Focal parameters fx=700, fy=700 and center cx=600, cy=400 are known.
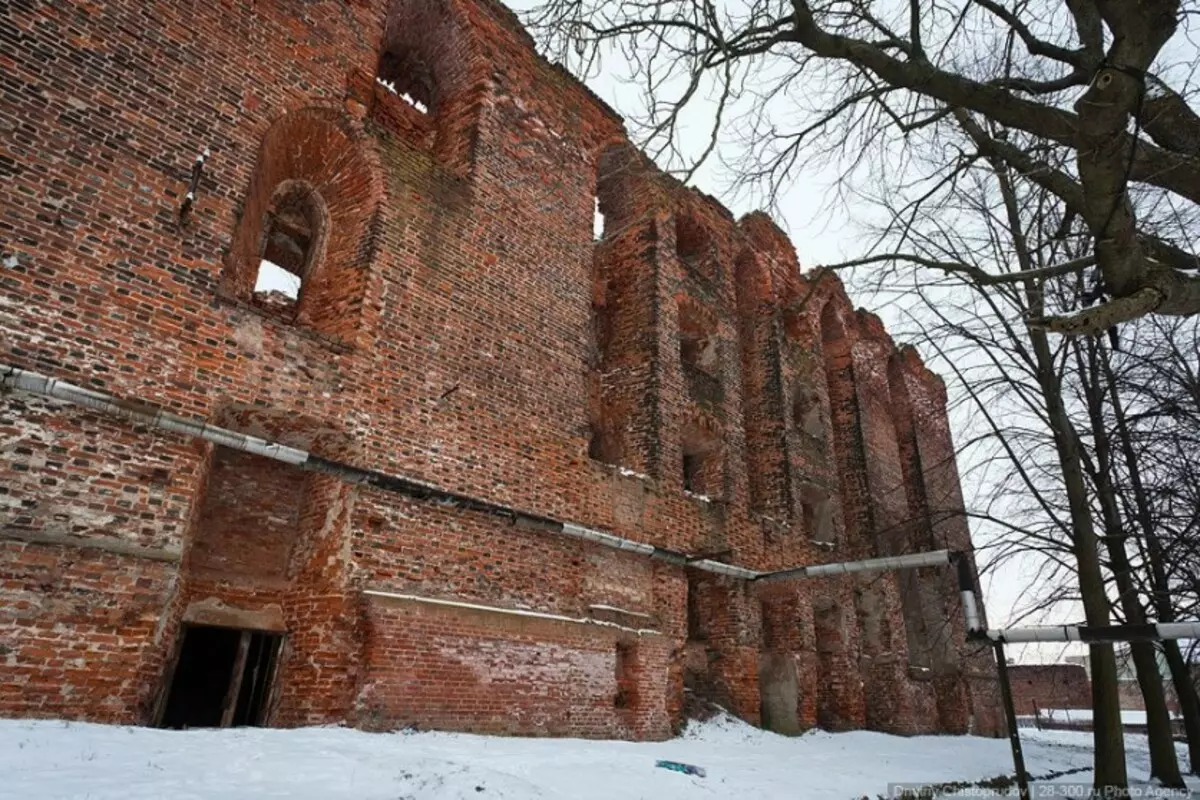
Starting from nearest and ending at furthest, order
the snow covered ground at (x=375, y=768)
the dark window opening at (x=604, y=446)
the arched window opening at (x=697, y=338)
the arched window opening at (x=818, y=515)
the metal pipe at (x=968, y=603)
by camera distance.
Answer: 1. the snow covered ground at (x=375, y=768)
2. the metal pipe at (x=968, y=603)
3. the dark window opening at (x=604, y=446)
4. the arched window opening at (x=697, y=338)
5. the arched window opening at (x=818, y=515)

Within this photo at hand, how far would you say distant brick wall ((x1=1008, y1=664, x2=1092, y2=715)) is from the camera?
34.9m

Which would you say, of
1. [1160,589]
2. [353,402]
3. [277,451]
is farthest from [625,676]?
[1160,589]

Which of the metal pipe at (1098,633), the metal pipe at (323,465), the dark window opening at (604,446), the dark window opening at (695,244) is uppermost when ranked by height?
the dark window opening at (695,244)

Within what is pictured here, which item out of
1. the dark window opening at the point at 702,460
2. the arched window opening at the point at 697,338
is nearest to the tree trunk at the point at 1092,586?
the dark window opening at the point at 702,460

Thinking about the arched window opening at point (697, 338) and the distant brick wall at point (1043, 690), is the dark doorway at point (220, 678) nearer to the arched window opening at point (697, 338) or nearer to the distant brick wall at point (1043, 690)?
the arched window opening at point (697, 338)

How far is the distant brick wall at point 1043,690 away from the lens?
34.9 meters

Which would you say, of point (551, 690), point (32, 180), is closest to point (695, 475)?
point (551, 690)

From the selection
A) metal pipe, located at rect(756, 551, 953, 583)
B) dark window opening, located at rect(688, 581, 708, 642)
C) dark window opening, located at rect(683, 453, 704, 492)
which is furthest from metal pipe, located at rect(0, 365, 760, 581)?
dark window opening, located at rect(683, 453, 704, 492)

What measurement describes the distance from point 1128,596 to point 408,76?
46.6 feet

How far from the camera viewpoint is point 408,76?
12156mm

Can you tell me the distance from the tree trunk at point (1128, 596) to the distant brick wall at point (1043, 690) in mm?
28774

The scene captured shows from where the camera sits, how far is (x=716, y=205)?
1609 centimetres

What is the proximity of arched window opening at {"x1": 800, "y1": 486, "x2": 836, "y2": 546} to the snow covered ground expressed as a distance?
740cm

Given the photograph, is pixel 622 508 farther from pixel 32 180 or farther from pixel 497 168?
pixel 32 180
